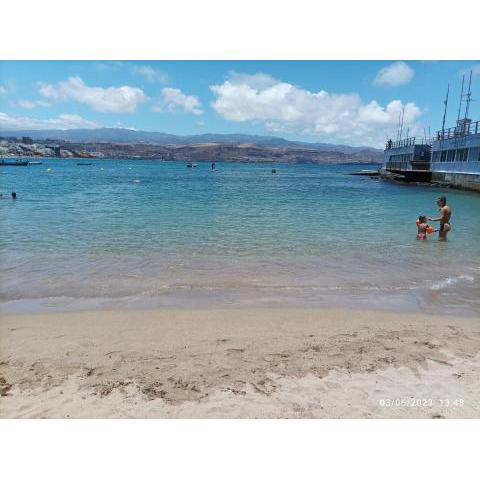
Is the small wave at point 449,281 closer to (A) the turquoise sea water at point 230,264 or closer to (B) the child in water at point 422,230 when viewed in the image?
(A) the turquoise sea water at point 230,264

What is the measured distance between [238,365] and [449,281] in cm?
737

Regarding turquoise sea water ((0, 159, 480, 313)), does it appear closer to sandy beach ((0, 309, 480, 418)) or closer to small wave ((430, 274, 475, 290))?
small wave ((430, 274, 475, 290))

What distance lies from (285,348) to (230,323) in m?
1.44

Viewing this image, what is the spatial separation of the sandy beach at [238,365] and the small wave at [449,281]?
2.27 metres

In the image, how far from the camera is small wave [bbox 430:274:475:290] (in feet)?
32.5

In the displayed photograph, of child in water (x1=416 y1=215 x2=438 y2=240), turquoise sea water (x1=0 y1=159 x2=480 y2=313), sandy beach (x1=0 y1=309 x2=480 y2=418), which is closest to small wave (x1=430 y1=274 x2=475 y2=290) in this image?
turquoise sea water (x1=0 y1=159 x2=480 y2=313)

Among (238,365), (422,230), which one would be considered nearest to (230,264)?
(238,365)

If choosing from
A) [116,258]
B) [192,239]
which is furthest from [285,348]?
[192,239]

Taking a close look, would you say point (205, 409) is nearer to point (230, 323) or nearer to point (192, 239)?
point (230, 323)

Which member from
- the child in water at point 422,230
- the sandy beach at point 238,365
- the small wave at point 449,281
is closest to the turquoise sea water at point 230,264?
the small wave at point 449,281

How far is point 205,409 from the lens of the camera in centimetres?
443

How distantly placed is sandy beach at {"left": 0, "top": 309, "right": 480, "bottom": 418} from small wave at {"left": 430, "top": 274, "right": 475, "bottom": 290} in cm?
227

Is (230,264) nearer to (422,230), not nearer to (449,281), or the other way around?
(449,281)

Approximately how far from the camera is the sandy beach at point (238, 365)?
4492 millimetres
